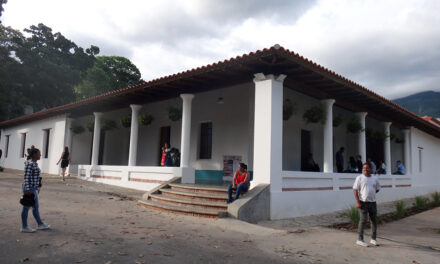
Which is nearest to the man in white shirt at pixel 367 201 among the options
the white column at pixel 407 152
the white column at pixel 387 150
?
the white column at pixel 387 150

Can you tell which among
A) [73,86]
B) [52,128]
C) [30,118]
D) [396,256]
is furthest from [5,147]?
[396,256]

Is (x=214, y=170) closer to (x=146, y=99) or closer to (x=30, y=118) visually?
(x=146, y=99)

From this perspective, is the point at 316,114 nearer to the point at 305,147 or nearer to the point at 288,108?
the point at 288,108

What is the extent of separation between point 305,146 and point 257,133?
17.5 feet

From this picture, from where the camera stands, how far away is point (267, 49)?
7023 mm

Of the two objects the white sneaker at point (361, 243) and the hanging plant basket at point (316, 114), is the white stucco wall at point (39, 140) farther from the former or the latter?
the white sneaker at point (361, 243)

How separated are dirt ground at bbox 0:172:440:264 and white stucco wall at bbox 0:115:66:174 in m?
8.76

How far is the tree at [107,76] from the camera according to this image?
3380cm

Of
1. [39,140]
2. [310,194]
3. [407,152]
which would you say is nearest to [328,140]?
[310,194]

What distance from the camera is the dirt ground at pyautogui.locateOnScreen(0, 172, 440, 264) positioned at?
4.34 m

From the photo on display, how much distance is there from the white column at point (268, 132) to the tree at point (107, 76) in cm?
2922

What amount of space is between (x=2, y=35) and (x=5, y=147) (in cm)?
1409

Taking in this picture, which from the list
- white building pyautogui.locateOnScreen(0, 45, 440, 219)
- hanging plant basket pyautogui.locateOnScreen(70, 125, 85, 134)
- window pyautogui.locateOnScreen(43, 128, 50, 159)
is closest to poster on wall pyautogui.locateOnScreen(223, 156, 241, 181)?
white building pyautogui.locateOnScreen(0, 45, 440, 219)

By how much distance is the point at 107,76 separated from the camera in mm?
35969
